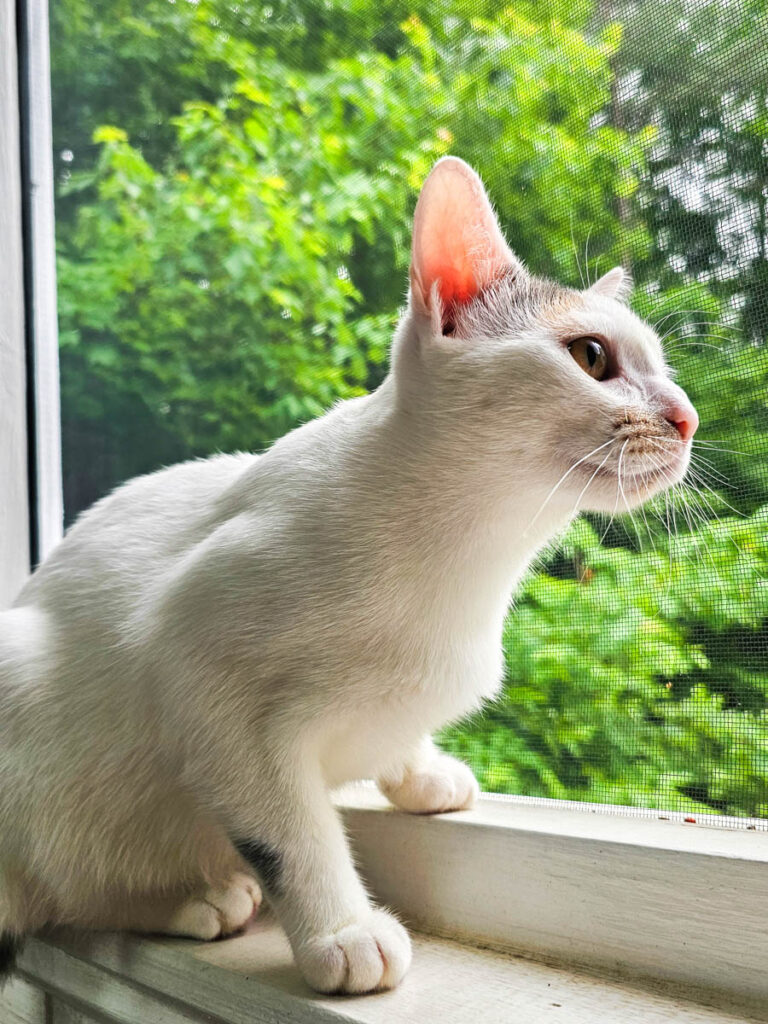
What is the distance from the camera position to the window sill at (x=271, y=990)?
80cm

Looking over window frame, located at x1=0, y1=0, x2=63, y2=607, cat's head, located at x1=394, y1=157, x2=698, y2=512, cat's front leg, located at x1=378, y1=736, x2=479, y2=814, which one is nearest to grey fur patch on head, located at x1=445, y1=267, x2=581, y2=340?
Result: cat's head, located at x1=394, y1=157, x2=698, y2=512

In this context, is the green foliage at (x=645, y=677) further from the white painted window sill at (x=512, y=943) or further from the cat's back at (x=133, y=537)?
the cat's back at (x=133, y=537)

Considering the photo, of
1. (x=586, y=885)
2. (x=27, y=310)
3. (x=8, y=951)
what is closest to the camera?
(x=586, y=885)

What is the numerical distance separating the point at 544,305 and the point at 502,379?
0.43 ft

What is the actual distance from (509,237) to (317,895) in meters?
0.80

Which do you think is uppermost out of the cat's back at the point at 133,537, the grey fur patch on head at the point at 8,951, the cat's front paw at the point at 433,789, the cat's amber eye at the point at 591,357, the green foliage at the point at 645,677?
the cat's amber eye at the point at 591,357

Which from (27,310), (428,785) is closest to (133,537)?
(428,785)

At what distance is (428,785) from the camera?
3.52ft

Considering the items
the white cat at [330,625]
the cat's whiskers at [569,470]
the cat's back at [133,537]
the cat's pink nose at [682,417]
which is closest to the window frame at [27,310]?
the cat's back at [133,537]

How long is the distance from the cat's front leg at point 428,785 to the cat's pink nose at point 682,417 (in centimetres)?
45

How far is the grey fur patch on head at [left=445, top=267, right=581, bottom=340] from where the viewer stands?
940 millimetres

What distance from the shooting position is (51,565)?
1170mm

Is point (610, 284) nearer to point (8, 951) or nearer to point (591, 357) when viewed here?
point (591, 357)

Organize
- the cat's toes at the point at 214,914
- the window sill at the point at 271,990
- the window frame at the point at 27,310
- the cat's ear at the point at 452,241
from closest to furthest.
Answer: the window sill at the point at 271,990 → the cat's ear at the point at 452,241 → the cat's toes at the point at 214,914 → the window frame at the point at 27,310
